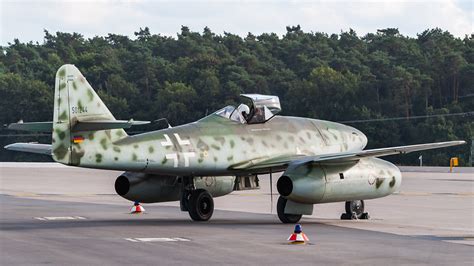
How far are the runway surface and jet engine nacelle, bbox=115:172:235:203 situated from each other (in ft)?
2.46

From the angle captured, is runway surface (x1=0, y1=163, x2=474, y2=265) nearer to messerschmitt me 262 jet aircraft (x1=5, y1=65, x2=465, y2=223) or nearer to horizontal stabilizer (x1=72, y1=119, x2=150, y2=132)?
messerschmitt me 262 jet aircraft (x1=5, y1=65, x2=465, y2=223)

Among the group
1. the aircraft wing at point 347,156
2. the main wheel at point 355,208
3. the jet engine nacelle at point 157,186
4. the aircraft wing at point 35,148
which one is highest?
the aircraft wing at point 35,148

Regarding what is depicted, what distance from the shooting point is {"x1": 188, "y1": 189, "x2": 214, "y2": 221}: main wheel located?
26250 millimetres

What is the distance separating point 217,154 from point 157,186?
7.17 feet

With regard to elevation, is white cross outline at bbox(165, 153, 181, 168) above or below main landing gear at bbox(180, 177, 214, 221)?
above

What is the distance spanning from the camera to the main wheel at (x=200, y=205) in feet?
86.1

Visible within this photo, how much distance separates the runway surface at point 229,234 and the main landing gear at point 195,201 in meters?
0.44

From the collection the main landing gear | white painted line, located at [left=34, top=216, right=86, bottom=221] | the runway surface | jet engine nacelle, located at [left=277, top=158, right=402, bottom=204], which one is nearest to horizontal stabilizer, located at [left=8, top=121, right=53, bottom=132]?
the runway surface

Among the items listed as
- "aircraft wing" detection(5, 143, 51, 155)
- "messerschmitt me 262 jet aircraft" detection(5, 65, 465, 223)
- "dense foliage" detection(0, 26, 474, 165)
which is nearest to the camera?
"messerschmitt me 262 jet aircraft" detection(5, 65, 465, 223)

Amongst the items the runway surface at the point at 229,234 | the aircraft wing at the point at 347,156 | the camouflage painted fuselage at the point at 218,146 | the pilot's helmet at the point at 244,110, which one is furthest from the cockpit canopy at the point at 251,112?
the runway surface at the point at 229,234

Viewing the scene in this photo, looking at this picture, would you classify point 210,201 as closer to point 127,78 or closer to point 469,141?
point 469,141

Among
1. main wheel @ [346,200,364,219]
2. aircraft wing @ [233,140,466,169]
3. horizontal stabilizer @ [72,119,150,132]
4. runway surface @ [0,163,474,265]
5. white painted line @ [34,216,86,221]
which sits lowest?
runway surface @ [0,163,474,265]

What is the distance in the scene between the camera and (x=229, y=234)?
2266cm

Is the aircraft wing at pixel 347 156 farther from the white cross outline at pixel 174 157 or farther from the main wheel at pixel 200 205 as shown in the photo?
the white cross outline at pixel 174 157
